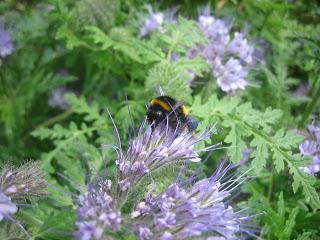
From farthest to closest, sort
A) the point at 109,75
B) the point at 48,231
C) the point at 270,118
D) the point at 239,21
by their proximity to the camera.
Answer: the point at 109,75 < the point at 239,21 < the point at 270,118 < the point at 48,231

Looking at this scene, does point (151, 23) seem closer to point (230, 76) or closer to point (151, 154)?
point (230, 76)

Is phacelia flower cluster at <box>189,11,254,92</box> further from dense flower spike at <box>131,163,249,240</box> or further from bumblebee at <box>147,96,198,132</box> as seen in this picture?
dense flower spike at <box>131,163,249,240</box>

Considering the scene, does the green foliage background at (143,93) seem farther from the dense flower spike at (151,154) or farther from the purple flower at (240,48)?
the dense flower spike at (151,154)

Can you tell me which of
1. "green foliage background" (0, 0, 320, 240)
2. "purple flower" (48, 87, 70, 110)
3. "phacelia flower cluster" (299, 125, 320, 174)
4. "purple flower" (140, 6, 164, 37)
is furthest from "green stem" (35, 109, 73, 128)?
"phacelia flower cluster" (299, 125, 320, 174)

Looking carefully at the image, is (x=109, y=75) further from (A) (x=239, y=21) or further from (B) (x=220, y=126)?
(B) (x=220, y=126)

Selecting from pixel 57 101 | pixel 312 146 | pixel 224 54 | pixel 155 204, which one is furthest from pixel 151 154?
Answer: pixel 57 101

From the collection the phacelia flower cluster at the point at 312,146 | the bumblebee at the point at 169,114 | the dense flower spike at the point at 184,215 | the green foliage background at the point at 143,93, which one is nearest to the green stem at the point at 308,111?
the green foliage background at the point at 143,93

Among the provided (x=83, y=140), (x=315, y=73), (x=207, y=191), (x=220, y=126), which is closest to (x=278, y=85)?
(x=315, y=73)
